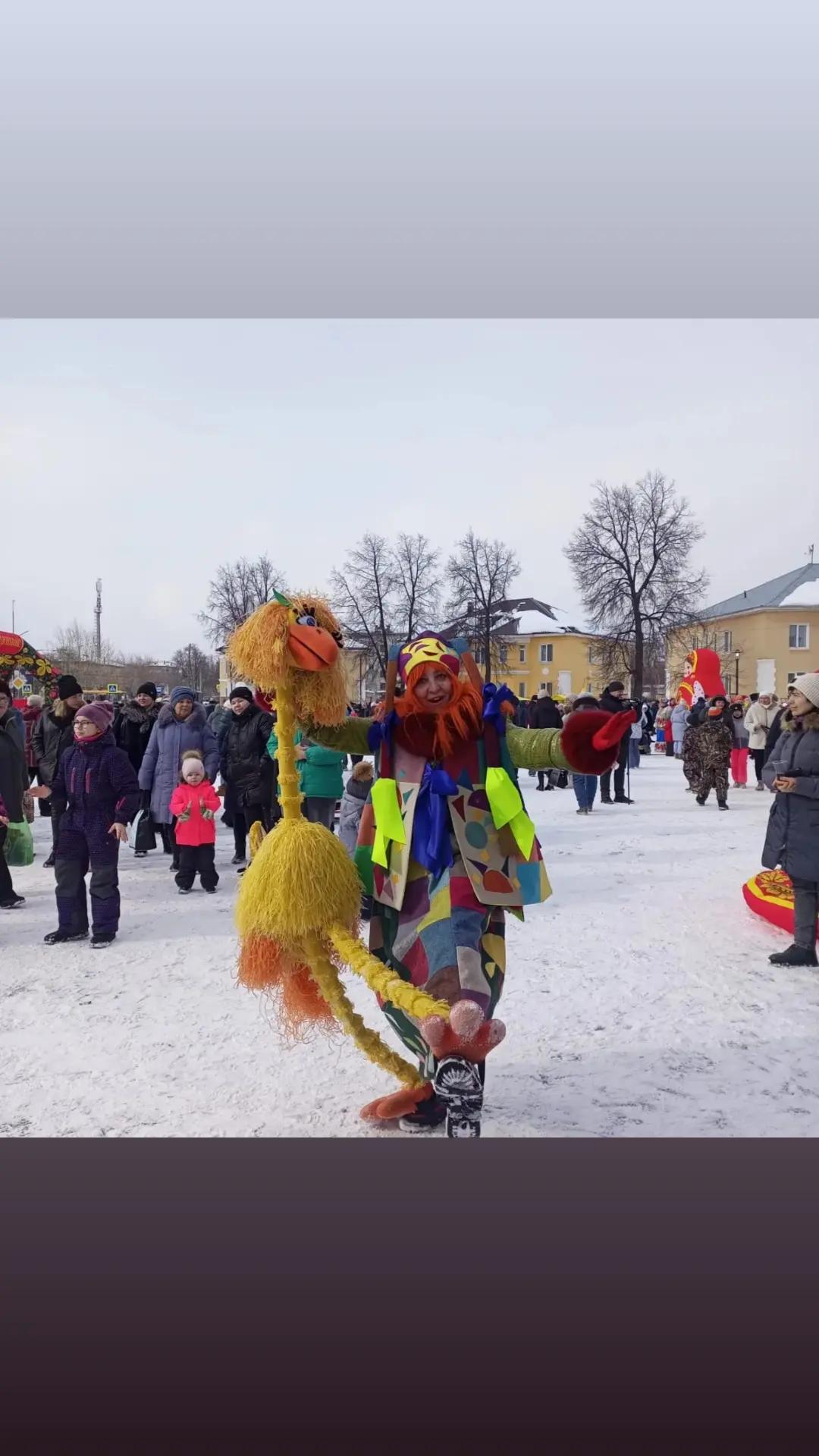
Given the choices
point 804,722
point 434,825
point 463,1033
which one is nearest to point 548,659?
point 804,722

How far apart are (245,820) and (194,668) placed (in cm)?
4039

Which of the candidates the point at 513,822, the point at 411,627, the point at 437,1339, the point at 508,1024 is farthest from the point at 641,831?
the point at 411,627

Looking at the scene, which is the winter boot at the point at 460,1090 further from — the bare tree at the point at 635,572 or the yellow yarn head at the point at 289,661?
the bare tree at the point at 635,572

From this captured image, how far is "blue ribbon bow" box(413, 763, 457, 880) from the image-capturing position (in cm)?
282

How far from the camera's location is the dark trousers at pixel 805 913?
17.2 feet

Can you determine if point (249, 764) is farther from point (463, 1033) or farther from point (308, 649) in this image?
point (463, 1033)

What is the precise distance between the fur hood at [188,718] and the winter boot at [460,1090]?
217 inches

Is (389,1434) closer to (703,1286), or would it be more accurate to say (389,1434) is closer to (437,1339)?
(437,1339)

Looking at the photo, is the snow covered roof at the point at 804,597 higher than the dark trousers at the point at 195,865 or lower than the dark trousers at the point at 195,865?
higher

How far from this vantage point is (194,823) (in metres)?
7.14

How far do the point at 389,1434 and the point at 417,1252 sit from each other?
25.4 inches

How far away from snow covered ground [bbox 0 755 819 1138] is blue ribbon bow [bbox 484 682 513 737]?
4.86 feet

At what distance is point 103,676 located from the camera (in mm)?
46719

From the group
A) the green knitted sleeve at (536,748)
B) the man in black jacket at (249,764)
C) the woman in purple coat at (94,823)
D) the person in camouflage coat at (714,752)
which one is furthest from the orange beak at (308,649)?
the person in camouflage coat at (714,752)
